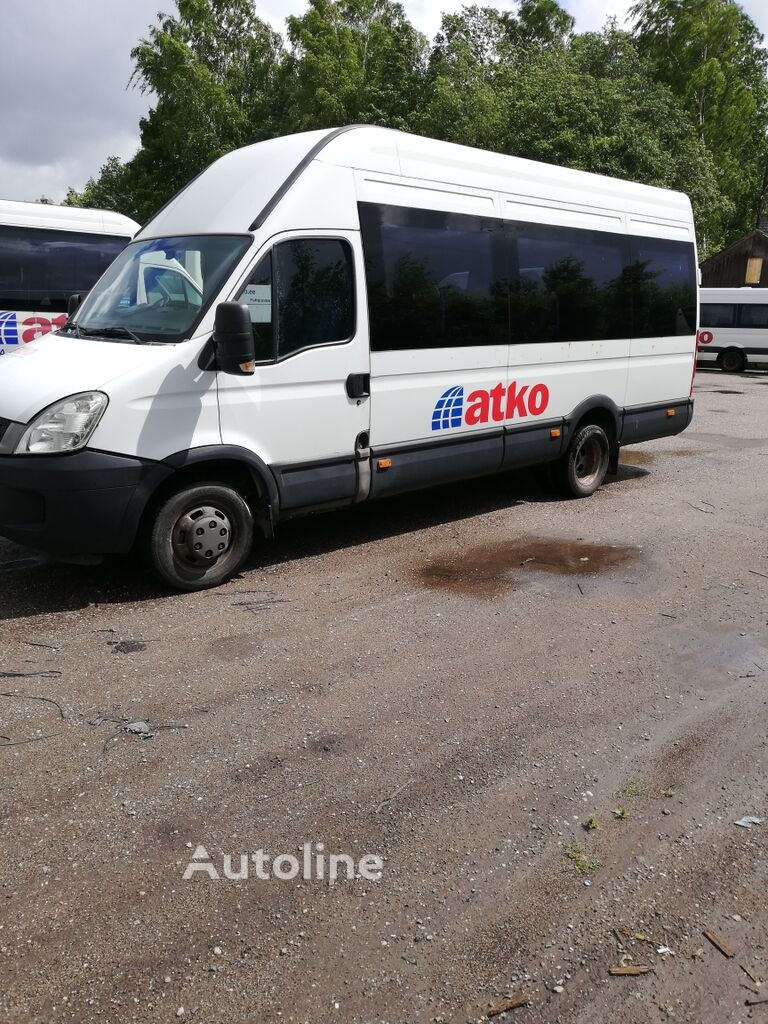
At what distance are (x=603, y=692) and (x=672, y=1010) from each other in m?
2.03

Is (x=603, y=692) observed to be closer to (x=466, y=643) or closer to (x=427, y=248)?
(x=466, y=643)

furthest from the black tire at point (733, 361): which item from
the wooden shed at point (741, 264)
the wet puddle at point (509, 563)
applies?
the wet puddle at point (509, 563)

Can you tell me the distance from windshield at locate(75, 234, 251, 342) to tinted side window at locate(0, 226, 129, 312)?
6731 millimetres

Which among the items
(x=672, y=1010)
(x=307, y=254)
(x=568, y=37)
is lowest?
(x=672, y=1010)

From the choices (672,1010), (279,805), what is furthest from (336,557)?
(672,1010)

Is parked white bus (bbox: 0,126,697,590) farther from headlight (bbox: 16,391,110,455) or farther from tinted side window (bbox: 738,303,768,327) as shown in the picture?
tinted side window (bbox: 738,303,768,327)

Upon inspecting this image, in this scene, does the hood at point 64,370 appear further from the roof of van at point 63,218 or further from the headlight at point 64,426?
the roof of van at point 63,218

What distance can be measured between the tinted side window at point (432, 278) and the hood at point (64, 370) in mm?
1805

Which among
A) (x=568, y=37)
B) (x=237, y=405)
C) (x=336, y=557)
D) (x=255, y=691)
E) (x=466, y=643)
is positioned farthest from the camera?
(x=568, y=37)

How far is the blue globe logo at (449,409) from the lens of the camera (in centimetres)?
691

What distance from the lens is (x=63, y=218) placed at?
495 inches

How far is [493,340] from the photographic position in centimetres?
728

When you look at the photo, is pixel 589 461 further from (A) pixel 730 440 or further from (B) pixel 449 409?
(A) pixel 730 440

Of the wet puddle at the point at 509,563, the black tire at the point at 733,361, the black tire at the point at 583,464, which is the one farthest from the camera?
the black tire at the point at 733,361
